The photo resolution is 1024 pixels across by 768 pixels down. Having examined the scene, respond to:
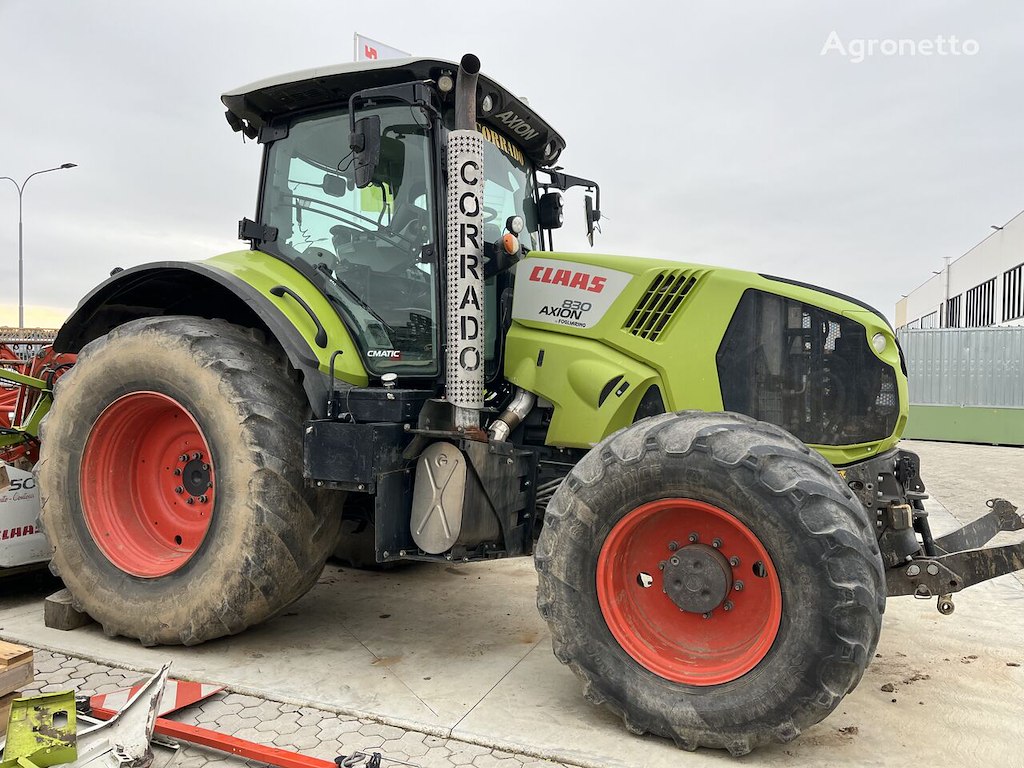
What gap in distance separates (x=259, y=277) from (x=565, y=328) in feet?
5.24

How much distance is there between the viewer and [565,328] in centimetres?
396

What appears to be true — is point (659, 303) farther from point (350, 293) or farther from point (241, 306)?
point (241, 306)

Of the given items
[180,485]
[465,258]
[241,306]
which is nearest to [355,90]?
[465,258]

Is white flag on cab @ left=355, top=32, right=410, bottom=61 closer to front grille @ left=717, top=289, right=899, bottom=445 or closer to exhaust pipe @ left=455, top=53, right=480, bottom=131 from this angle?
exhaust pipe @ left=455, top=53, right=480, bottom=131

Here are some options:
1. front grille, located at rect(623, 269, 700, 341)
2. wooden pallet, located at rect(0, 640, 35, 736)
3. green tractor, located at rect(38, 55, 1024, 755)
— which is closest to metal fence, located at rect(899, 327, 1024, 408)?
green tractor, located at rect(38, 55, 1024, 755)

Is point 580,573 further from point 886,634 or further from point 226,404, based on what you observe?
point 886,634

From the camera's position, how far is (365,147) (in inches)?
139

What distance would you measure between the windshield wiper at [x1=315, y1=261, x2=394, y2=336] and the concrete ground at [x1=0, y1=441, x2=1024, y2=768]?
1.66 metres

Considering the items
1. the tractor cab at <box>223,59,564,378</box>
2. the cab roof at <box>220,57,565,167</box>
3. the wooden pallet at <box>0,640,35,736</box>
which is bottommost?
the wooden pallet at <box>0,640,35,736</box>

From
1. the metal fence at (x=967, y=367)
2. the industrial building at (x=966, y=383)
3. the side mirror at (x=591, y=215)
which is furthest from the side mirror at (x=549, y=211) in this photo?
the metal fence at (x=967, y=367)

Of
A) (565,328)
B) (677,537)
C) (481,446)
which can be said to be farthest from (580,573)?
(565,328)

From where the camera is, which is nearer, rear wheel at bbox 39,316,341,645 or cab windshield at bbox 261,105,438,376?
rear wheel at bbox 39,316,341,645

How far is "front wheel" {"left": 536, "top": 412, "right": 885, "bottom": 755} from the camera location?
2.76m

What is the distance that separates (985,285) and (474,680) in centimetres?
3265
